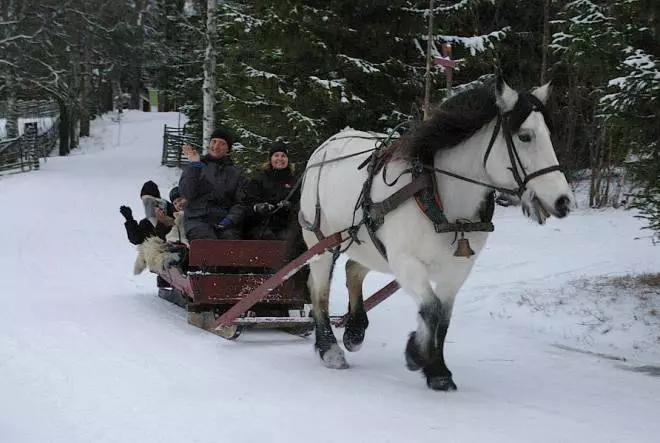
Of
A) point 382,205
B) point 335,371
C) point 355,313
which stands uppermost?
point 382,205

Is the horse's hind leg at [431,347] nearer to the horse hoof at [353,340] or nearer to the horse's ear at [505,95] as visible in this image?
the horse hoof at [353,340]

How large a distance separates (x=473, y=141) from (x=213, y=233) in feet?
11.0

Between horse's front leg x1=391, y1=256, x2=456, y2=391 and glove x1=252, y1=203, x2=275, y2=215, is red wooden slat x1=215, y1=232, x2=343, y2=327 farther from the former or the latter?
glove x1=252, y1=203, x2=275, y2=215

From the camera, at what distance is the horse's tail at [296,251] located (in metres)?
7.11

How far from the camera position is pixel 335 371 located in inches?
228

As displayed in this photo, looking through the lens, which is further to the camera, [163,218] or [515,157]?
[163,218]

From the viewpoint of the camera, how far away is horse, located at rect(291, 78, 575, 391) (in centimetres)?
455

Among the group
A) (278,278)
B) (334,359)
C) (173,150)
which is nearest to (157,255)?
(278,278)

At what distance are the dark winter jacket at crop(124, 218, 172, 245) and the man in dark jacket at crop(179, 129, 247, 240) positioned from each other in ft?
3.32

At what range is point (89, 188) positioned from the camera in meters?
23.2

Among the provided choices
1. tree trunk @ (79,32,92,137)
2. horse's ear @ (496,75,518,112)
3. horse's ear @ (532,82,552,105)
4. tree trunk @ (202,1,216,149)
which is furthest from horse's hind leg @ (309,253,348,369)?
tree trunk @ (79,32,92,137)

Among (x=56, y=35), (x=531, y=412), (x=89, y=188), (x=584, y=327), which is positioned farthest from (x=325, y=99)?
(x=56, y=35)

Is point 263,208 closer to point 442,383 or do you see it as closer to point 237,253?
point 237,253

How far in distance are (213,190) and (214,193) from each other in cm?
3
